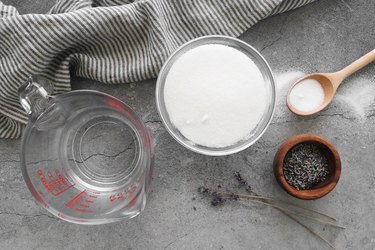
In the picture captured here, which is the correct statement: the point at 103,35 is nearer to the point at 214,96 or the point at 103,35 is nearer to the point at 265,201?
the point at 214,96

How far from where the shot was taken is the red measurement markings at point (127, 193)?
3.17 ft

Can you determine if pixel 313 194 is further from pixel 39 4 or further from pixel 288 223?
pixel 39 4

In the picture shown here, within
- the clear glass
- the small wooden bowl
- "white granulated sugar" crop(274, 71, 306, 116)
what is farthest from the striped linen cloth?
the small wooden bowl

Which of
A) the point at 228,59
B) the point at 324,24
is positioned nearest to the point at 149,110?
the point at 228,59

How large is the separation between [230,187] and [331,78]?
1.16ft

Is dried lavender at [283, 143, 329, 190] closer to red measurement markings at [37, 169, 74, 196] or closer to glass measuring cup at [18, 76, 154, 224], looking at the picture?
glass measuring cup at [18, 76, 154, 224]

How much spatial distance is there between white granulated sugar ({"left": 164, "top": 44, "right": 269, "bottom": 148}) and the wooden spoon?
0.13m

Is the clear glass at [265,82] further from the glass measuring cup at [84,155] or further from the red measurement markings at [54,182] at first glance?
the red measurement markings at [54,182]

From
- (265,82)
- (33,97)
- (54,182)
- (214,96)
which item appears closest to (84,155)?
(54,182)

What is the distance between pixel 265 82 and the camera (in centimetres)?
104

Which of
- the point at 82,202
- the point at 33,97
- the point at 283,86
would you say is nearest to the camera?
the point at 33,97

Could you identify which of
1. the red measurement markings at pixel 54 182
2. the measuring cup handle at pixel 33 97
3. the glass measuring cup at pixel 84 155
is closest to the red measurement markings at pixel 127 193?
the glass measuring cup at pixel 84 155

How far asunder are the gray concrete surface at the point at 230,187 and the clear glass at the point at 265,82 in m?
0.08

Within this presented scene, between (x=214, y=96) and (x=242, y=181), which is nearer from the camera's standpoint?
(x=214, y=96)
